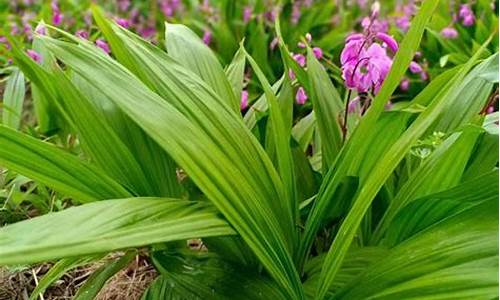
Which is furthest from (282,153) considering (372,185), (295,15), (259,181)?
(295,15)

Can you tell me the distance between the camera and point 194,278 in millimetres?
1681

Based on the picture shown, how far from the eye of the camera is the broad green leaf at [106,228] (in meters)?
1.14

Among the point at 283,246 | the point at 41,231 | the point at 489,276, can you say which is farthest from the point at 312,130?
the point at 41,231

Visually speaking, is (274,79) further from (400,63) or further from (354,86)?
(400,63)

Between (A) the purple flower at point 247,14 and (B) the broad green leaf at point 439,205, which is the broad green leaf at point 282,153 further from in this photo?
(A) the purple flower at point 247,14

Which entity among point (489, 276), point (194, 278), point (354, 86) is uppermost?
point (354, 86)

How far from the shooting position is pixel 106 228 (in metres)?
1.27

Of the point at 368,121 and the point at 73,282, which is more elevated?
the point at 368,121

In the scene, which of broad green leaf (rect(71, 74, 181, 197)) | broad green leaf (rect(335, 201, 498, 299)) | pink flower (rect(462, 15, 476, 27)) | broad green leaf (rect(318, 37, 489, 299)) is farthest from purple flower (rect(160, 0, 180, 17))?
broad green leaf (rect(335, 201, 498, 299))

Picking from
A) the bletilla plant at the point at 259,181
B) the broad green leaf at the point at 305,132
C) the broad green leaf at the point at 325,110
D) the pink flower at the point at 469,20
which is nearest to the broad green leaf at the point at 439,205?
the bletilla plant at the point at 259,181

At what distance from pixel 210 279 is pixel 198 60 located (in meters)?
0.64

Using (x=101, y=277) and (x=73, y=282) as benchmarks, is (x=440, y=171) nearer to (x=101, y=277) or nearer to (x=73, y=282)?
(x=101, y=277)

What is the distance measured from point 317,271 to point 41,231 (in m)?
0.76

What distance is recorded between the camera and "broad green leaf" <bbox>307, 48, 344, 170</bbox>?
1.95 metres
